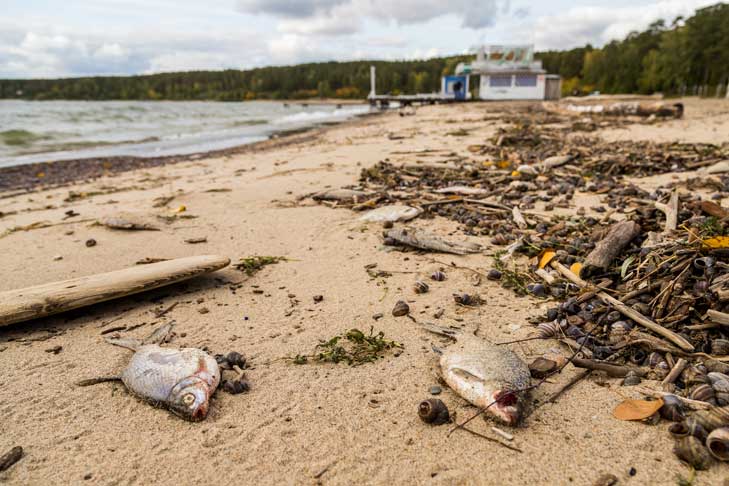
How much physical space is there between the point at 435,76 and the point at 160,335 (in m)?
130

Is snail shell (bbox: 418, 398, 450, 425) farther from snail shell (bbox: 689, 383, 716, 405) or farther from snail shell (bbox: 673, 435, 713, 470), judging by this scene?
snail shell (bbox: 689, 383, 716, 405)

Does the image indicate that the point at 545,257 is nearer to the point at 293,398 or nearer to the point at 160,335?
the point at 293,398

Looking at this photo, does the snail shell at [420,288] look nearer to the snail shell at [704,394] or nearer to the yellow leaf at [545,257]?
the yellow leaf at [545,257]

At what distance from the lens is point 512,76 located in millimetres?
55156

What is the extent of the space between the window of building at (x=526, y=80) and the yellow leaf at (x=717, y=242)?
5772 cm

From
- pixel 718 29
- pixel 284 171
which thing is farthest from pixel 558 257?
pixel 718 29

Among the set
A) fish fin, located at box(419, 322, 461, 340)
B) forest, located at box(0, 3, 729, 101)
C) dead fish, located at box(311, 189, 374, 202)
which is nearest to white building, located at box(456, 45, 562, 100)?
forest, located at box(0, 3, 729, 101)

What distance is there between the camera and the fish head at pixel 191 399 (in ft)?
8.42

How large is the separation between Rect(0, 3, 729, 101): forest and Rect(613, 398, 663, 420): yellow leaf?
53.7m

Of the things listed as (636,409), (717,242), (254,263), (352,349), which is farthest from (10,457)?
(717,242)

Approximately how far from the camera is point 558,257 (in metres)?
4.41

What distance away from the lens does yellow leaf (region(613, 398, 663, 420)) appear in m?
2.41

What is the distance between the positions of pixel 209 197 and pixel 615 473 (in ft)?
25.9

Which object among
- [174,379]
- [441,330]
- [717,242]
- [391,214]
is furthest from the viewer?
[391,214]
